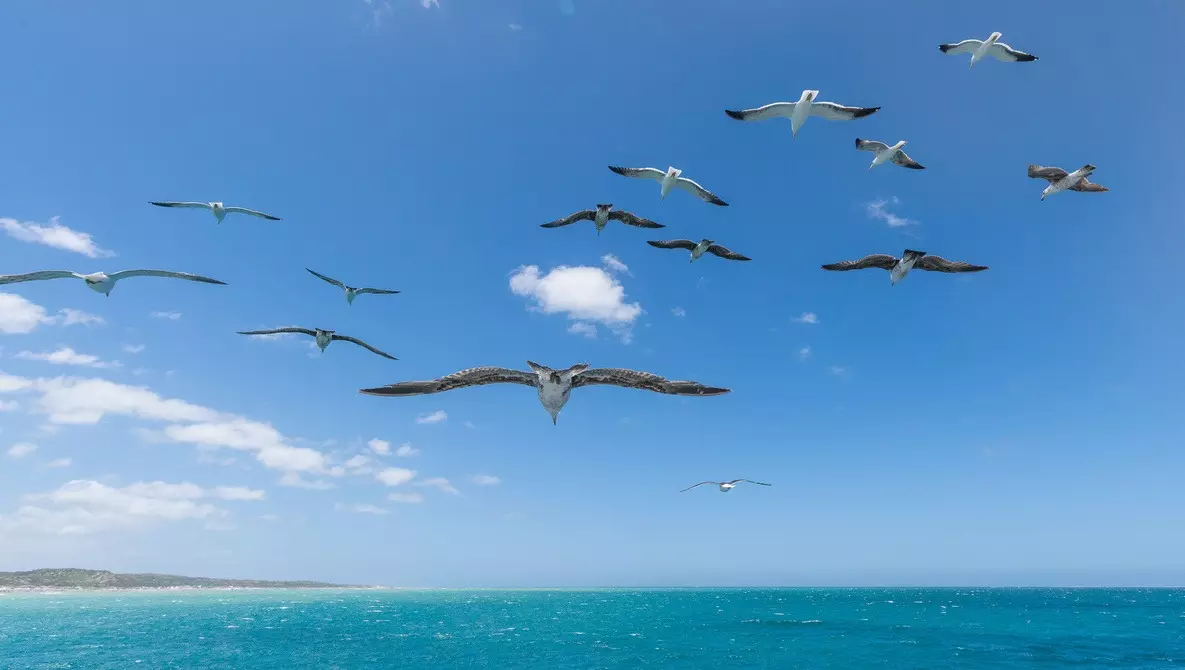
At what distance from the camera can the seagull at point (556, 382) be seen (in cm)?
1415

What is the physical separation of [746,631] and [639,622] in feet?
87.9

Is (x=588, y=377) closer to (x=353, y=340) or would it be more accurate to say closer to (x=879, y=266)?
(x=353, y=340)

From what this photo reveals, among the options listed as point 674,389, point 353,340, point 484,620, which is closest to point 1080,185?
point 674,389

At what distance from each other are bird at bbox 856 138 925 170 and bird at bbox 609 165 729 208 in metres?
6.34

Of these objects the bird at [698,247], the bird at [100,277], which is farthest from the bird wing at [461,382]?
the bird at [698,247]

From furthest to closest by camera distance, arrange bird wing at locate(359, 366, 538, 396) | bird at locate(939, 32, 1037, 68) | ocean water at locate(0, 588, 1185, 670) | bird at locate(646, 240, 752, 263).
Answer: ocean water at locate(0, 588, 1185, 670) < bird at locate(646, 240, 752, 263) < bird at locate(939, 32, 1037, 68) < bird wing at locate(359, 366, 538, 396)

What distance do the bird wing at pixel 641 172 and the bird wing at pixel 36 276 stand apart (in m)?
21.0

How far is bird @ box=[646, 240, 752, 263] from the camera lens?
94.5 ft

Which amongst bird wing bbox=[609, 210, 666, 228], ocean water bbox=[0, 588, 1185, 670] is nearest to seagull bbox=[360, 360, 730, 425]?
bird wing bbox=[609, 210, 666, 228]

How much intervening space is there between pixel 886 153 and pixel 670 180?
9446 mm

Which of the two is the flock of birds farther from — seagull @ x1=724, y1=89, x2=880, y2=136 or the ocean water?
the ocean water

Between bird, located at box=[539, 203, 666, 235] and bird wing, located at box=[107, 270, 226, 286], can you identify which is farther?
bird, located at box=[539, 203, 666, 235]

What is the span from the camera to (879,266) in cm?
2425

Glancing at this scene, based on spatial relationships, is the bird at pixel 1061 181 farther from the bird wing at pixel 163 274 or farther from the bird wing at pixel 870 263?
the bird wing at pixel 163 274
